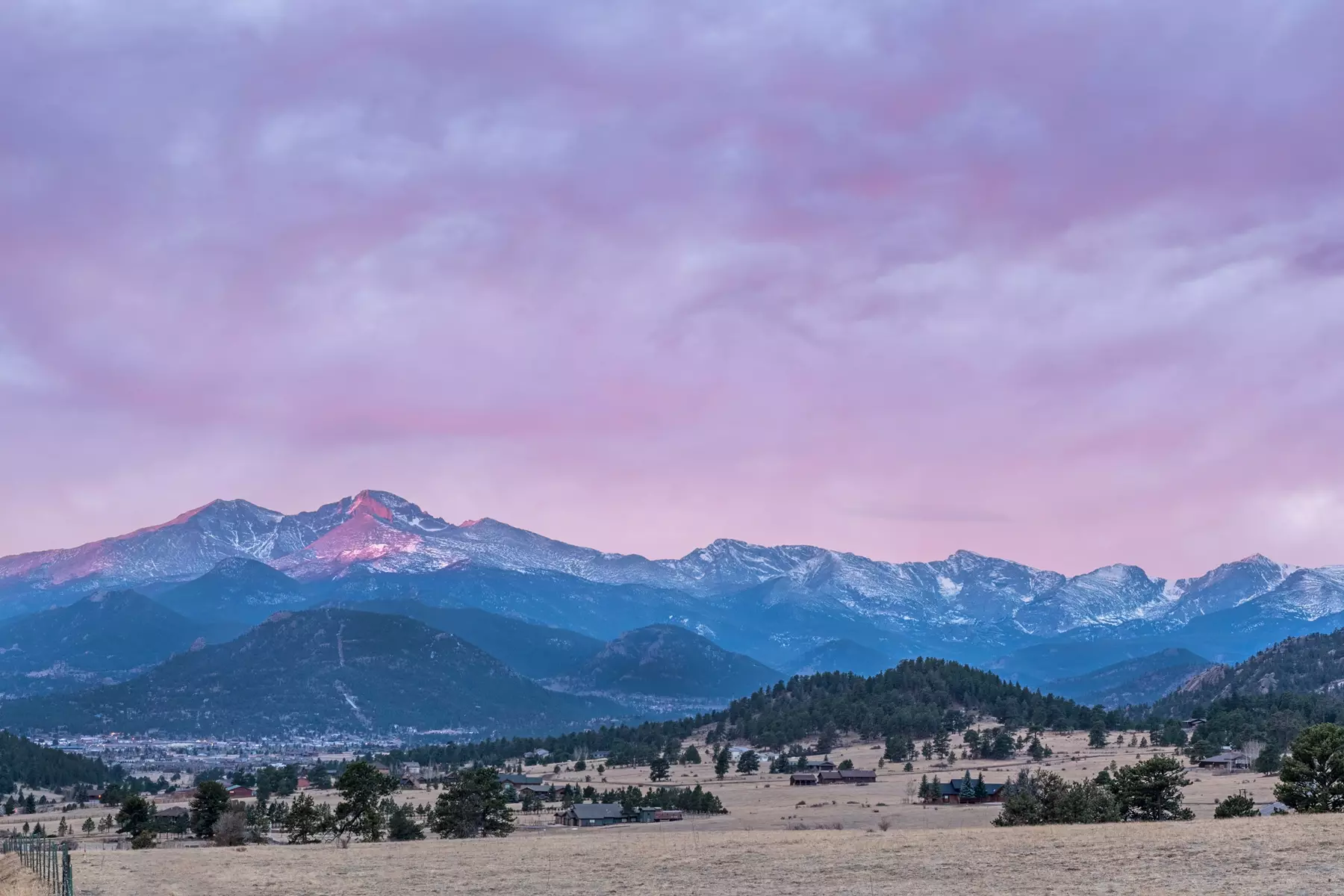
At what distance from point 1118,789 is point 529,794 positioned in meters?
109

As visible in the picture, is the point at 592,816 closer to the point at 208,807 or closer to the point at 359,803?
the point at 208,807

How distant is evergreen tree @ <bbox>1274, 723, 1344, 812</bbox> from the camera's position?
310 feet

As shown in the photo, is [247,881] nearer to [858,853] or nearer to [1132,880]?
[858,853]

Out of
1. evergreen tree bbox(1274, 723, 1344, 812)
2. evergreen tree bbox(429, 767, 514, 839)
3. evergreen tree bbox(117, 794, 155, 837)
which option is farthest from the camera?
evergreen tree bbox(117, 794, 155, 837)

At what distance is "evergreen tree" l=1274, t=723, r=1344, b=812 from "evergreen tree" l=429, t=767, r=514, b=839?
71.3 metres

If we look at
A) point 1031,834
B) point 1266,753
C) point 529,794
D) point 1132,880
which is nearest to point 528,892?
point 1132,880

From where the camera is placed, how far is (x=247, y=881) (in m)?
59.8

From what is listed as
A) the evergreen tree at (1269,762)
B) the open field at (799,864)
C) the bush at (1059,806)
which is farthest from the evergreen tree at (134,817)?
the evergreen tree at (1269,762)

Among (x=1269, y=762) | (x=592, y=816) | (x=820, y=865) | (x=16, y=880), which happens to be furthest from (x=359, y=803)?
(x=1269, y=762)

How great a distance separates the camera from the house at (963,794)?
561 ft

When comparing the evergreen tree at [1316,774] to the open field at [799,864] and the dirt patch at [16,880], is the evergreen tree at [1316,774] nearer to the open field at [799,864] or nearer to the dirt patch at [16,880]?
the open field at [799,864]

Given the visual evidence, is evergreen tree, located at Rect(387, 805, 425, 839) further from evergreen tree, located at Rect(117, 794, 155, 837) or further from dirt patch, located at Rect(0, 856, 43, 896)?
dirt patch, located at Rect(0, 856, 43, 896)

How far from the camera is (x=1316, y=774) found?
9631cm

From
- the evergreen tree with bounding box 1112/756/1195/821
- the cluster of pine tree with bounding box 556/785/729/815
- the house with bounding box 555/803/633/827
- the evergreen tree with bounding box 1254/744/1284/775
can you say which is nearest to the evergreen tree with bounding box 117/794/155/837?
the house with bounding box 555/803/633/827
